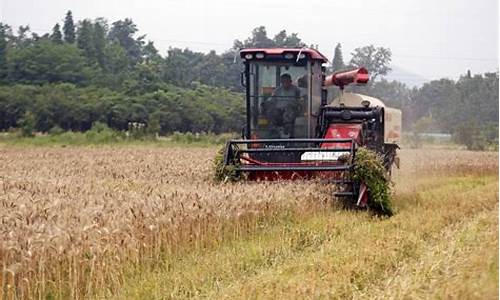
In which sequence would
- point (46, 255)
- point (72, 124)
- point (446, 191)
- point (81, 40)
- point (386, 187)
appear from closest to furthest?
point (46, 255)
point (386, 187)
point (446, 191)
point (72, 124)
point (81, 40)

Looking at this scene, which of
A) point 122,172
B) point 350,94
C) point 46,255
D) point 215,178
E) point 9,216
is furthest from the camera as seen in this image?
point 122,172

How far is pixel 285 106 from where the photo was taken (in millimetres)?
12266

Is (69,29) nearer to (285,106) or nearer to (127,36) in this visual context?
(127,36)

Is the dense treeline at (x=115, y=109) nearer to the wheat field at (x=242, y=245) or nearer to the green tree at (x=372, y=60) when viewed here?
the green tree at (x=372, y=60)

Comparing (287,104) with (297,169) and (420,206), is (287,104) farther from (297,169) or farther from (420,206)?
(420,206)

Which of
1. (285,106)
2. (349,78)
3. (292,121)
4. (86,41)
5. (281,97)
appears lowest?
(292,121)

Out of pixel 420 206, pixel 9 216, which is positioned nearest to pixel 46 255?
pixel 9 216

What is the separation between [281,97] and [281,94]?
53mm

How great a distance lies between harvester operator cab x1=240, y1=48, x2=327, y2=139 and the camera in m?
12.2

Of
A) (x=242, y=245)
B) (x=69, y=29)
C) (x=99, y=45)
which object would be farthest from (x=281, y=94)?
(x=69, y=29)

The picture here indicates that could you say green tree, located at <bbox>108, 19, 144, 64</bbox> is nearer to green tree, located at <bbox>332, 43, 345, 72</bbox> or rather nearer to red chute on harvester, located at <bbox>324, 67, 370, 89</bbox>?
green tree, located at <bbox>332, 43, 345, 72</bbox>

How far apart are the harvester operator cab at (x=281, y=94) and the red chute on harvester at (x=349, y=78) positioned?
156 cm

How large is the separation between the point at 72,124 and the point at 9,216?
38188 millimetres

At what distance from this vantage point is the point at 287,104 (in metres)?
12.3
